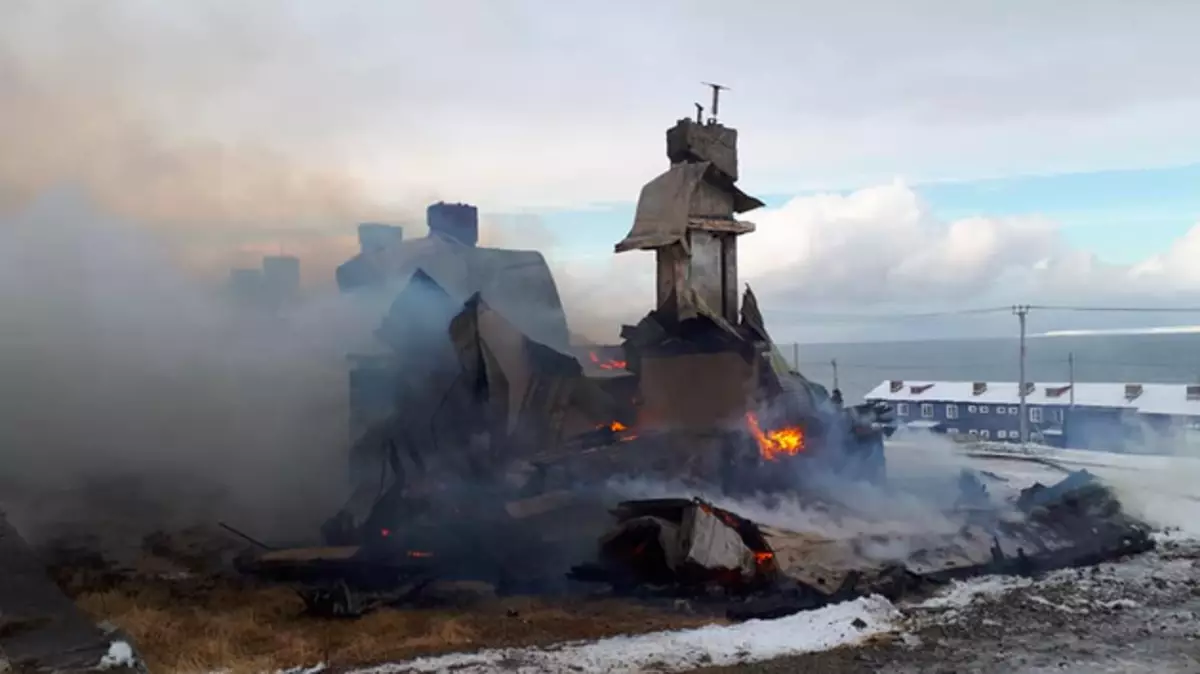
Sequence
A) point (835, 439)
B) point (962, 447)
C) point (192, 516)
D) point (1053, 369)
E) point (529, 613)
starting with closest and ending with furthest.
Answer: point (529, 613) → point (192, 516) → point (835, 439) → point (962, 447) → point (1053, 369)

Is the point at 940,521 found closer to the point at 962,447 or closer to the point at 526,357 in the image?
the point at 526,357

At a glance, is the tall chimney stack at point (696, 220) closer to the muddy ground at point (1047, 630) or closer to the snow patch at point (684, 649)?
the muddy ground at point (1047, 630)

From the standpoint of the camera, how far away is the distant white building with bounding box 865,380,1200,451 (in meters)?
34.2

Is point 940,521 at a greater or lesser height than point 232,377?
lesser

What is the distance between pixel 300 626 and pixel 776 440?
387 inches

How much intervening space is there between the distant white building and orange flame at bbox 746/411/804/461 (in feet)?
53.4

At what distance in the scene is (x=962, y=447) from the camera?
28.2 meters

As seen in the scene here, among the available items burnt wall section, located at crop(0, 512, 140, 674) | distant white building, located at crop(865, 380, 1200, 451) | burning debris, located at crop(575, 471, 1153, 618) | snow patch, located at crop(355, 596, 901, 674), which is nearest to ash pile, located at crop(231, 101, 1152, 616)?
burning debris, located at crop(575, 471, 1153, 618)

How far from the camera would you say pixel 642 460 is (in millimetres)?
15117

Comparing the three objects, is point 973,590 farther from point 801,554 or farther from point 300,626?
point 300,626

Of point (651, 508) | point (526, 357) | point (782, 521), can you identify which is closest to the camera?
point (651, 508)

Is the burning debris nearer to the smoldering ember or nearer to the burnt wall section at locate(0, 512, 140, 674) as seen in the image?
the smoldering ember

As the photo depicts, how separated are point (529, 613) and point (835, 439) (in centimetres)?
939

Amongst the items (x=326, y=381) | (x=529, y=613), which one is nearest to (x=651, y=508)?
(x=529, y=613)
